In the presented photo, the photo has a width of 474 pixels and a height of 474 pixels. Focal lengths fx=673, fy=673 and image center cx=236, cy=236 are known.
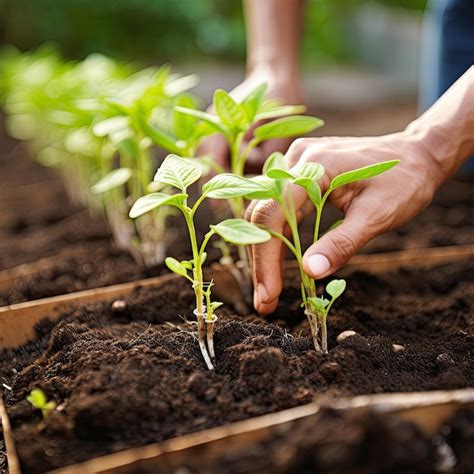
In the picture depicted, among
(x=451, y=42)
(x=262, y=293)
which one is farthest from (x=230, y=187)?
(x=451, y=42)

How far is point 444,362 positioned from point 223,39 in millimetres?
6550

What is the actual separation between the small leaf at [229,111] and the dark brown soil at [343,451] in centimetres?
69

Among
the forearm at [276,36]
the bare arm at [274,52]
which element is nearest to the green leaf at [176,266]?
the bare arm at [274,52]

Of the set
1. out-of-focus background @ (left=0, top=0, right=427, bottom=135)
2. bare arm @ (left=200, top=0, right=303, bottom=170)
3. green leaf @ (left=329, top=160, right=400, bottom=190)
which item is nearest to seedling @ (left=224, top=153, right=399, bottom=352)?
green leaf @ (left=329, top=160, right=400, bottom=190)

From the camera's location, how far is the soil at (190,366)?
990 mm

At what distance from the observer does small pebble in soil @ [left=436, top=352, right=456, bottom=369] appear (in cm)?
115

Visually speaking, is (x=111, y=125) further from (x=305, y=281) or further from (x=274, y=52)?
(x=274, y=52)

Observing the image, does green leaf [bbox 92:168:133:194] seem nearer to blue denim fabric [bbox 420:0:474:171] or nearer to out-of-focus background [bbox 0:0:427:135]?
blue denim fabric [bbox 420:0:474:171]

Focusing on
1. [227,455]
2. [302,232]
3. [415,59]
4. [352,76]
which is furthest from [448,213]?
[352,76]

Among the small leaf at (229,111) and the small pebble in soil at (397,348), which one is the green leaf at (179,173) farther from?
the small pebble in soil at (397,348)

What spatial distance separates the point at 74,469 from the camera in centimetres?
86

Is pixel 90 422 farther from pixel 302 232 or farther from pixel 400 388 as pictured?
pixel 302 232

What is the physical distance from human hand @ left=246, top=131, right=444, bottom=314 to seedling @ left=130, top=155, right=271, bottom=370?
0.15 meters

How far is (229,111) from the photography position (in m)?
1.37
